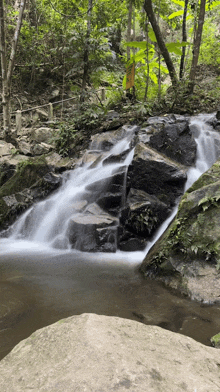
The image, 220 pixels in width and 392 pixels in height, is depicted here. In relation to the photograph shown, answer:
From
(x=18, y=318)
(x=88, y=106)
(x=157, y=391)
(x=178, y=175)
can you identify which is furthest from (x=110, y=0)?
(x=157, y=391)

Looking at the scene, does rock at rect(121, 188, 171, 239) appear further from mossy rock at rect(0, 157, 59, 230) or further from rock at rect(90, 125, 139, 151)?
rock at rect(90, 125, 139, 151)

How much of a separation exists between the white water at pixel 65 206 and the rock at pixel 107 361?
4352 millimetres

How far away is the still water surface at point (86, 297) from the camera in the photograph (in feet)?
11.0

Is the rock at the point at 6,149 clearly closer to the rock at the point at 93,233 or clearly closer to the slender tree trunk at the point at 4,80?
the slender tree trunk at the point at 4,80

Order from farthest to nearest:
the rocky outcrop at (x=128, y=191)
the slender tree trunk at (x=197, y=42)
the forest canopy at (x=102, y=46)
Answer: the forest canopy at (x=102, y=46) → the slender tree trunk at (x=197, y=42) → the rocky outcrop at (x=128, y=191)

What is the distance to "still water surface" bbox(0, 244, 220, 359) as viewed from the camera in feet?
11.0

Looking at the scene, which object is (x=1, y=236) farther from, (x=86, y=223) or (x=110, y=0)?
(x=110, y=0)

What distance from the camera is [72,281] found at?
496cm

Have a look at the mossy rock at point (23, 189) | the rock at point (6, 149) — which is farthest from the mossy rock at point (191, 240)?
the rock at point (6, 149)

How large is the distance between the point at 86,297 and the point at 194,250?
1.89 m

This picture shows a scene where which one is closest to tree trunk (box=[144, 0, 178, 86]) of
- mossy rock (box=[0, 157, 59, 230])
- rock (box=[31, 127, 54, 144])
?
rock (box=[31, 127, 54, 144])

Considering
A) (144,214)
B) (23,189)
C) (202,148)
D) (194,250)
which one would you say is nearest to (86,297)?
(194,250)

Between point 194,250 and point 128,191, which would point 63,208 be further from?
point 194,250

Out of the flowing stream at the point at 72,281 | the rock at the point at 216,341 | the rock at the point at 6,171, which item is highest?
the rock at the point at 6,171
